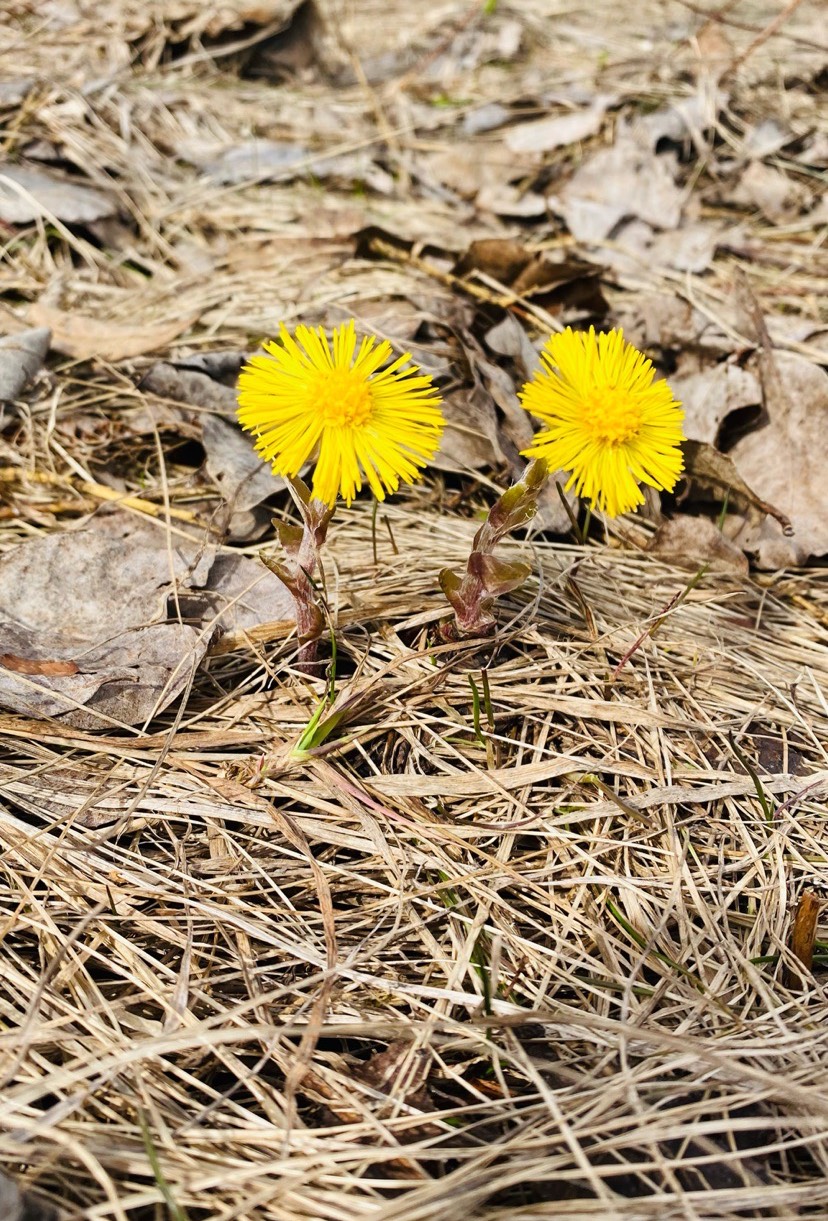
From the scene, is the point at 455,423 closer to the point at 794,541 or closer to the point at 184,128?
the point at 794,541

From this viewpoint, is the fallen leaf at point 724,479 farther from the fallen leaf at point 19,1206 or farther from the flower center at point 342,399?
the fallen leaf at point 19,1206

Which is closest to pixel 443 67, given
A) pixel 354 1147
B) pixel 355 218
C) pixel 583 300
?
pixel 355 218

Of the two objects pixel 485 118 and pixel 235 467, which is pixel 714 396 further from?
pixel 485 118

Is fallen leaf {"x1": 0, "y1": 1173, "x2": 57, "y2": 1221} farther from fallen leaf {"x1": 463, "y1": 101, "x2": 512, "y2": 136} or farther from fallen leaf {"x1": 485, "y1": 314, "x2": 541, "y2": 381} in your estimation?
fallen leaf {"x1": 463, "y1": 101, "x2": 512, "y2": 136}

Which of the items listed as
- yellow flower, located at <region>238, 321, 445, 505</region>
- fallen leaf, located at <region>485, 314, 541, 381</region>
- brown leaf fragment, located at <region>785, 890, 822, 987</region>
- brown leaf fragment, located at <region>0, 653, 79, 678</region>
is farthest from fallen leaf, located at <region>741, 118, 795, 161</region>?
brown leaf fragment, located at <region>0, 653, 79, 678</region>

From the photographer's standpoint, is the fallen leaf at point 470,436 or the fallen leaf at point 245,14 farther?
the fallen leaf at point 245,14

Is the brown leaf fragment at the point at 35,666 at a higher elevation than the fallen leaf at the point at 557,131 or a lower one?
lower

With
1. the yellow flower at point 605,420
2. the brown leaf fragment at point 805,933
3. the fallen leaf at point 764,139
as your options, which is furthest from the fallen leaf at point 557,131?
the brown leaf fragment at point 805,933
